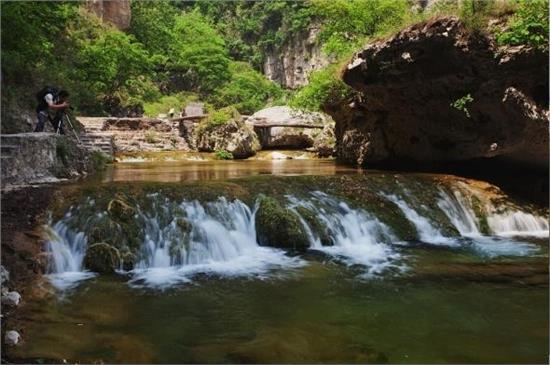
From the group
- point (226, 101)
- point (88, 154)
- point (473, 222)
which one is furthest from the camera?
point (226, 101)

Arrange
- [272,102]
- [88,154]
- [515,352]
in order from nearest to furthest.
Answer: [515,352] < [88,154] < [272,102]

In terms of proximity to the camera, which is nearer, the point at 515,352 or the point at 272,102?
the point at 515,352

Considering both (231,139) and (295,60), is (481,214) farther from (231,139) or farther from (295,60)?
(295,60)

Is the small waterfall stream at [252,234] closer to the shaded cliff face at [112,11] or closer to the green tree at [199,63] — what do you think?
the green tree at [199,63]

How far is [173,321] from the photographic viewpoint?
554cm

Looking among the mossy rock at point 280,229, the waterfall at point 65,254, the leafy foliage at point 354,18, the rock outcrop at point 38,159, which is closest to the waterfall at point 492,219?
the mossy rock at point 280,229

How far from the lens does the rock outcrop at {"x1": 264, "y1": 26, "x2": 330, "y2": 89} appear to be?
180 feet

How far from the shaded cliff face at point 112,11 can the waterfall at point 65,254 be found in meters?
36.4

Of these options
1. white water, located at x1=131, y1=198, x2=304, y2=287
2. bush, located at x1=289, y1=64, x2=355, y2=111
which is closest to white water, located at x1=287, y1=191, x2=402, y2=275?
white water, located at x1=131, y1=198, x2=304, y2=287

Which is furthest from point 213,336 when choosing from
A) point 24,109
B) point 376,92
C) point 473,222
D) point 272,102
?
point 272,102

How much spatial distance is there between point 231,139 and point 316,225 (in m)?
14.4

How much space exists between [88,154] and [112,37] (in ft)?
55.7

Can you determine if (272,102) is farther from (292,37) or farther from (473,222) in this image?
(473,222)

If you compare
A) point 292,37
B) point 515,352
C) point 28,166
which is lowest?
point 515,352
